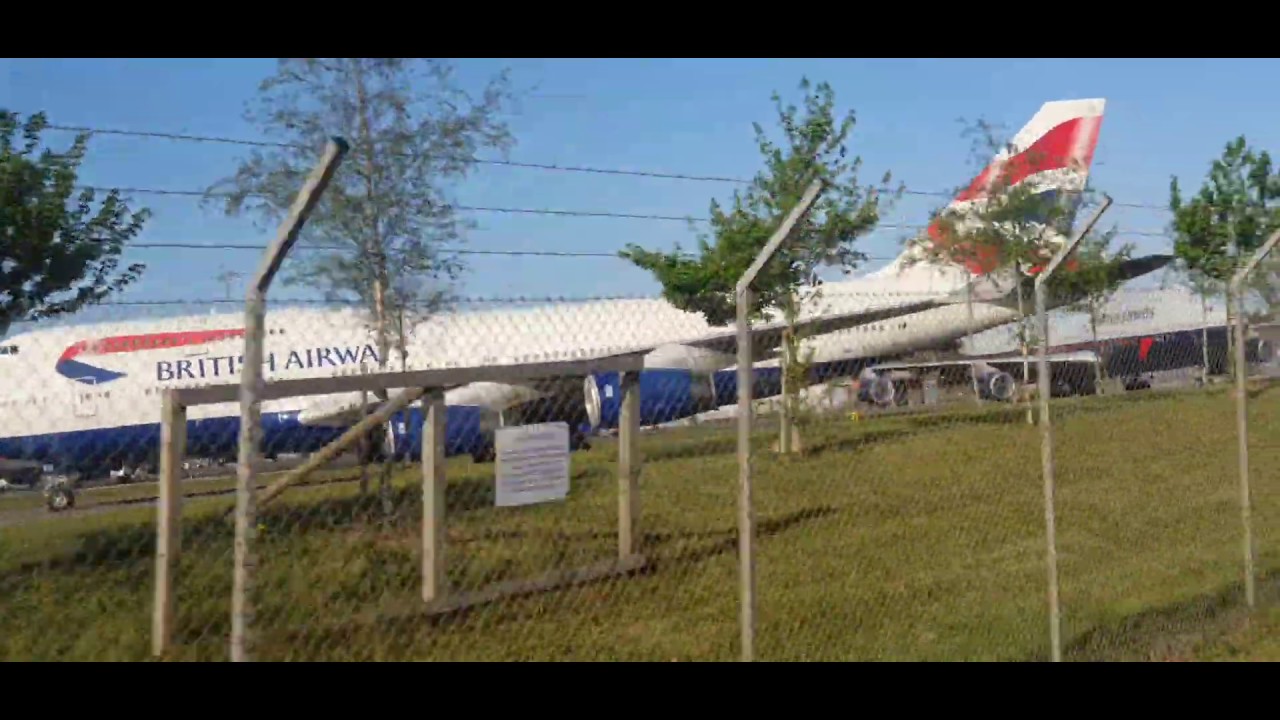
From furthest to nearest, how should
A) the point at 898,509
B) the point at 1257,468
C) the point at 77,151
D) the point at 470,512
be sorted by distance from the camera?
the point at 1257,468
the point at 898,509
the point at 77,151
the point at 470,512

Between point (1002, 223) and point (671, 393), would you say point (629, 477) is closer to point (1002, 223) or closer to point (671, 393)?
point (671, 393)

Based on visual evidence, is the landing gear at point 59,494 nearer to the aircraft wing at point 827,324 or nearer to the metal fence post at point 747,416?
the metal fence post at point 747,416

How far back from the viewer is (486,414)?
18.0 ft

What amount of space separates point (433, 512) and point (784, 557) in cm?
280

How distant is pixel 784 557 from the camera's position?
7.18 metres

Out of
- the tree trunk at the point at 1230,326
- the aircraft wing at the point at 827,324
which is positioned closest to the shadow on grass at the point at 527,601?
the aircraft wing at the point at 827,324

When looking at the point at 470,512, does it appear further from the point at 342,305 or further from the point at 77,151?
the point at 77,151

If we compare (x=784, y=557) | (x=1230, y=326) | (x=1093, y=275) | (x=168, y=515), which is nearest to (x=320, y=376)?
(x=168, y=515)

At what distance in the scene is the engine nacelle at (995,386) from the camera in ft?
29.7

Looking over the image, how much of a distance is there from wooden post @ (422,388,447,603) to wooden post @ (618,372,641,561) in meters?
1.01

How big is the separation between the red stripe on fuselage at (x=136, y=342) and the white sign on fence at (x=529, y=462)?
1.38m

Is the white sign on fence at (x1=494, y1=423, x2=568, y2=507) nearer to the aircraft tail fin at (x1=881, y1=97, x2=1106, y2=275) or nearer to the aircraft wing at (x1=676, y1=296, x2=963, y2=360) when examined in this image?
the aircraft wing at (x1=676, y1=296, x2=963, y2=360)

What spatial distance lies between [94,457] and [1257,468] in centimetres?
943
